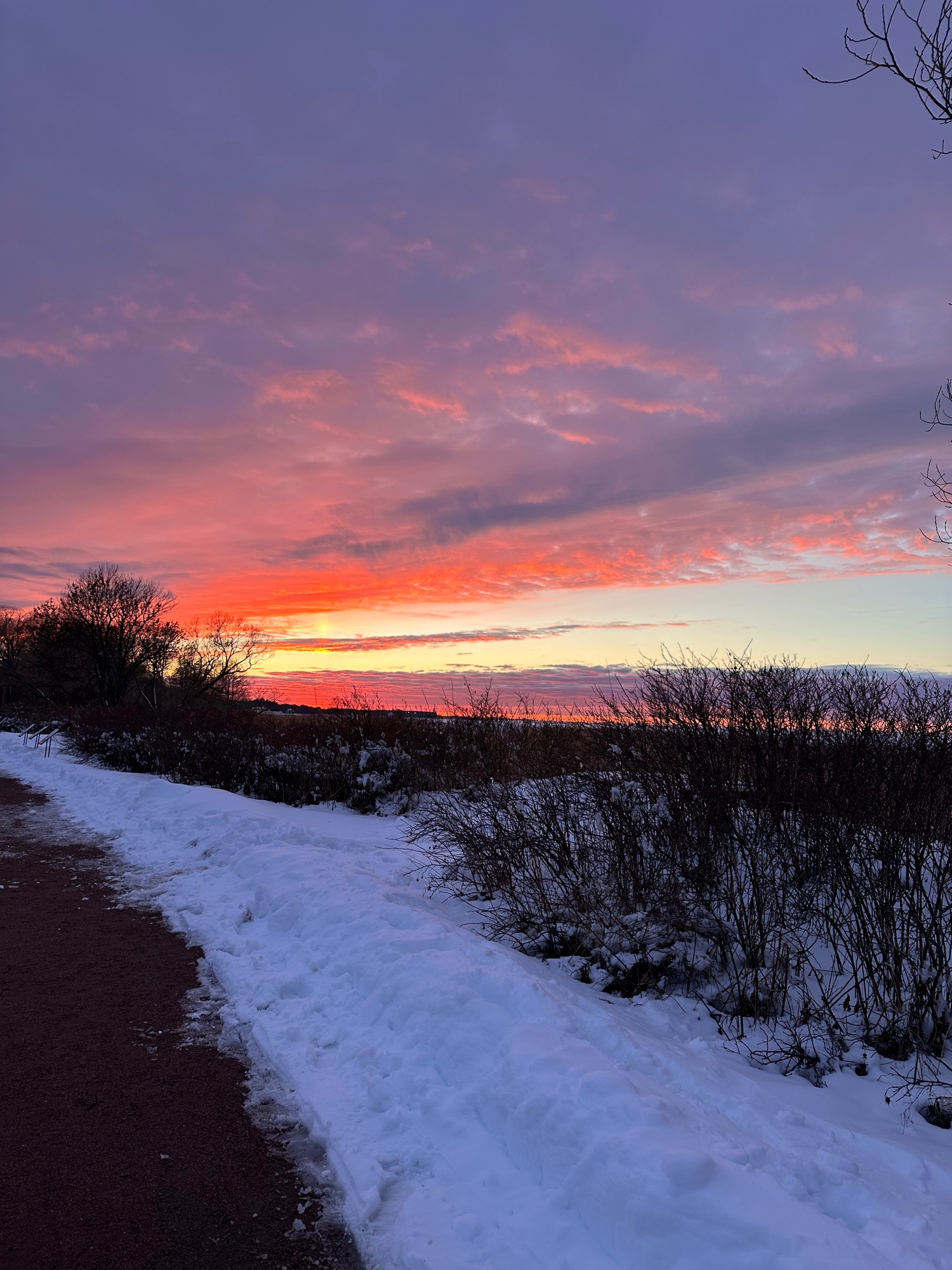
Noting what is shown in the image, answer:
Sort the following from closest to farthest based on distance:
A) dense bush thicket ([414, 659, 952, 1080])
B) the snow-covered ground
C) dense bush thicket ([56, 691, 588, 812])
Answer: the snow-covered ground → dense bush thicket ([414, 659, 952, 1080]) → dense bush thicket ([56, 691, 588, 812])

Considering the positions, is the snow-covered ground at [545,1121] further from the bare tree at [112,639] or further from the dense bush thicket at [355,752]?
the bare tree at [112,639]

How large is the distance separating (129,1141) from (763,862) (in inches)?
182

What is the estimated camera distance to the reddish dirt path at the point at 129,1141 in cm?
291

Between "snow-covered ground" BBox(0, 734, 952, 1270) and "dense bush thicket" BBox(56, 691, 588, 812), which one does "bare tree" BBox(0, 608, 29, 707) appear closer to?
"dense bush thicket" BBox(56, 691, 588, 812)

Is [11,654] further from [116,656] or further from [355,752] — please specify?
[355,752]

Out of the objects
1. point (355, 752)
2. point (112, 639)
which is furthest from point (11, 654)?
point (355, 752)

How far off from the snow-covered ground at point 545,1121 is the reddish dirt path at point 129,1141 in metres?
0.31

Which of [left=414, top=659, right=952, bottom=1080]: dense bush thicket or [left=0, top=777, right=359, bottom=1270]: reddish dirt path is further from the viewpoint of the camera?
[left=414, top=659, right=952, bottom=1080]: dense bush thicket

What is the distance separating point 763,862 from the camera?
5.88 m

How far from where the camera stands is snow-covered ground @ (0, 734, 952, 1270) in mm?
2844

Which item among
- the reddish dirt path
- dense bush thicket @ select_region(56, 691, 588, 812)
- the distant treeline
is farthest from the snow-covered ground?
the distant treeline

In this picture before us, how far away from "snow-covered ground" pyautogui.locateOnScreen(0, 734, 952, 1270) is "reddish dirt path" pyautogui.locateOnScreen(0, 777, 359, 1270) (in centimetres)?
31

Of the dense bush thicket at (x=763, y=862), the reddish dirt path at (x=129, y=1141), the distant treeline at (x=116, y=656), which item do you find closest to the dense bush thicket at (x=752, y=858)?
the dense bush thicket at (x=763, y=862)

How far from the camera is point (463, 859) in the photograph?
321 inches
